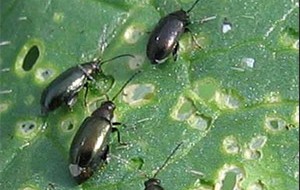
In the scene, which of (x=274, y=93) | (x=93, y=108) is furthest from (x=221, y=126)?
(x=93, y=108)

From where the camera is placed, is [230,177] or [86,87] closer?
[230,177]

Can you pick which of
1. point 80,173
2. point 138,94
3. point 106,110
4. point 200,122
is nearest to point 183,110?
point 200,122

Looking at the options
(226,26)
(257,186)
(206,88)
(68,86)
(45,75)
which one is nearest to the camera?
(257,186)

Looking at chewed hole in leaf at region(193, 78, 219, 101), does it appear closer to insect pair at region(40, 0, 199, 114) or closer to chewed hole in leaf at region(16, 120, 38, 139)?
insect pair at region(40, 0, 199, 114)

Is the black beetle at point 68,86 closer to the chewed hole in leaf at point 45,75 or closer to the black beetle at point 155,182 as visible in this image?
the chewed hole in leaf at point 45,75

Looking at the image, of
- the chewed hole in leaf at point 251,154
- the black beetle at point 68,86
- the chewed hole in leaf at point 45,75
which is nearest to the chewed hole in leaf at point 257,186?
the chewed hole in leaf at point 251,154

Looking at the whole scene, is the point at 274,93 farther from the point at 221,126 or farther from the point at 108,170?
the point at 108,170

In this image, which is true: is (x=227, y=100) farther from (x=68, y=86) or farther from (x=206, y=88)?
(x=68, y=86)

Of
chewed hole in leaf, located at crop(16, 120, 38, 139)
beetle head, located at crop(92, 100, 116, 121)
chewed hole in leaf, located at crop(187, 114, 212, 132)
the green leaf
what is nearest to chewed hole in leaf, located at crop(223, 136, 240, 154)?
the green leaf
